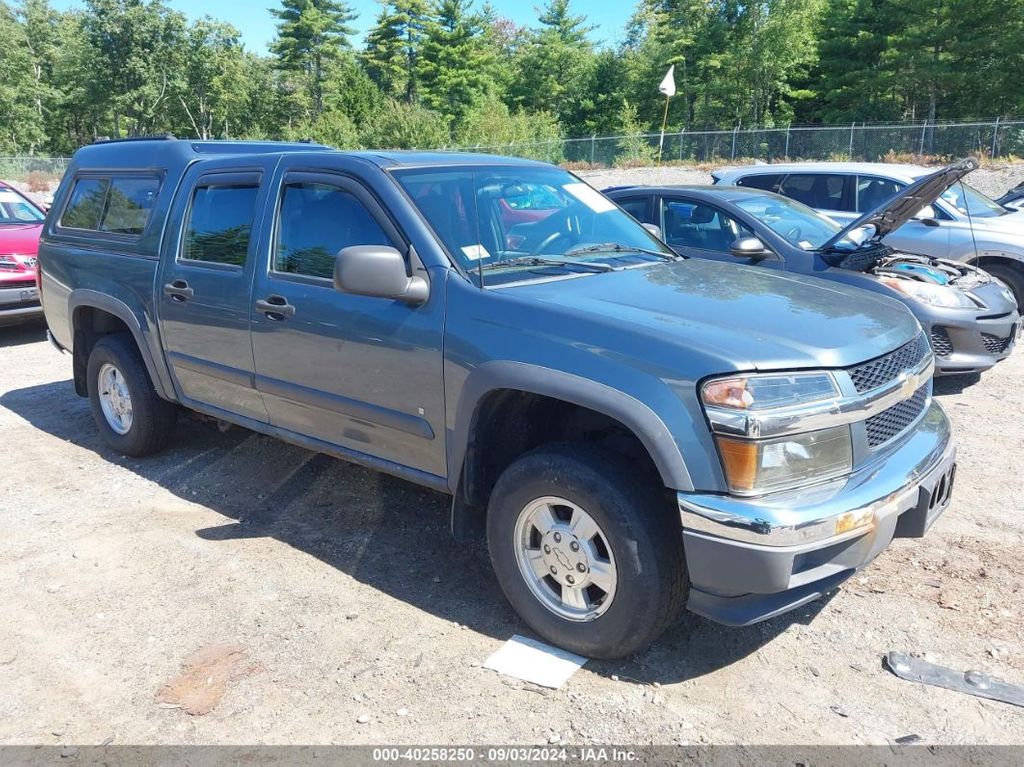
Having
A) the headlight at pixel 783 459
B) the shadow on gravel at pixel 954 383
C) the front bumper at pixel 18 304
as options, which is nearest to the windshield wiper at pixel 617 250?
the headlight at pixel 783 459

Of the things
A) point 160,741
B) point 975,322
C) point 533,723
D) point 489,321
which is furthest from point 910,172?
point 160,741

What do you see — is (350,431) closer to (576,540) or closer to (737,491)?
(576,540)

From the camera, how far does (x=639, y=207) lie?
7.52 metres

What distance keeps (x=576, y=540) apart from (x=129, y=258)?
3.56 m

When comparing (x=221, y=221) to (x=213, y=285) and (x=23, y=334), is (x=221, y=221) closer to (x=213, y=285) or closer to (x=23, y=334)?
(x=213, y=285)

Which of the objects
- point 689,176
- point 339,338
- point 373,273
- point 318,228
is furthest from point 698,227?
point 689,176

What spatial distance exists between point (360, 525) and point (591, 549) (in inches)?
71.7

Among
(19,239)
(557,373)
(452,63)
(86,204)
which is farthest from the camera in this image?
(452,63)

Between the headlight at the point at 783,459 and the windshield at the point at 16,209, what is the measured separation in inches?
408

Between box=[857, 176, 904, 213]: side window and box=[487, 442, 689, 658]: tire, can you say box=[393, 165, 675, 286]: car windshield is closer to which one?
box=[487, 442, 689, 658]: tire

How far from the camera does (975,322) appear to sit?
625 cm

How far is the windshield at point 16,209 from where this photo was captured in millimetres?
10109

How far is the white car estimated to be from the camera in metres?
8.77

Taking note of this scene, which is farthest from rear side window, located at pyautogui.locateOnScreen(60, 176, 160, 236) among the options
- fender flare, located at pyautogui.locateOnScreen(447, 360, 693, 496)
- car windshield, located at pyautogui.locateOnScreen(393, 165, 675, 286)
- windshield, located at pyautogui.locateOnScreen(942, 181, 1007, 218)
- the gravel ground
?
the gravel ground
